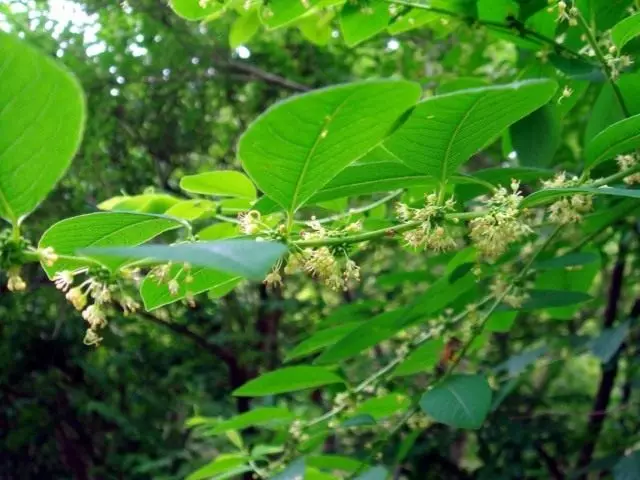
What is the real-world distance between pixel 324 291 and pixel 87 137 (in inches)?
41.9

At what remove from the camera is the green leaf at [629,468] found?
1.32 metres

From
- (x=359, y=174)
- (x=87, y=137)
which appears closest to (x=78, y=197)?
(x=87, y=137)

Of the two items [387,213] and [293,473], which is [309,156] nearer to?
[293,473]

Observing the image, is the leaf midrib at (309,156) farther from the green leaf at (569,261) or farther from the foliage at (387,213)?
the green leaf at (569,261)

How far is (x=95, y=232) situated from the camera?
58cm

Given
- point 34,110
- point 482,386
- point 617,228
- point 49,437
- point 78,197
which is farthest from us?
point 49,437

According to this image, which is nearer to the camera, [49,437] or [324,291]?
[49,437]

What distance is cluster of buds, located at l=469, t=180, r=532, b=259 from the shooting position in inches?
25.4

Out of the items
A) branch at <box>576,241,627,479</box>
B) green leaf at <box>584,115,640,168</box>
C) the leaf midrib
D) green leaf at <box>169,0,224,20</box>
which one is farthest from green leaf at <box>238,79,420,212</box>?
branch at <box>576,241,627,479</box>

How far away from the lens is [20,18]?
75.7 inches

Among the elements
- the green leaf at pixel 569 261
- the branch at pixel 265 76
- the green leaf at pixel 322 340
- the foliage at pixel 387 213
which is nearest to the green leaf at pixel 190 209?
the foliage at pixel 387 213

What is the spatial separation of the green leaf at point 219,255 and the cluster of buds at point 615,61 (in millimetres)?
553

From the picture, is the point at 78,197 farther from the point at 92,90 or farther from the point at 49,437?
the point at 49,437

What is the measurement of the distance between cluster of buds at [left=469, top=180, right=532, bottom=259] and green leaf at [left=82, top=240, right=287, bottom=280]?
310 mm
